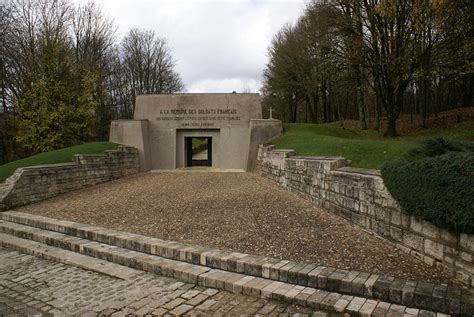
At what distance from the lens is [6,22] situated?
21.0m

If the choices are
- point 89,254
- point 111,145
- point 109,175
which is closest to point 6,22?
point 111,145

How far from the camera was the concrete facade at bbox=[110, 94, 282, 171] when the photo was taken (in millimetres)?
16062

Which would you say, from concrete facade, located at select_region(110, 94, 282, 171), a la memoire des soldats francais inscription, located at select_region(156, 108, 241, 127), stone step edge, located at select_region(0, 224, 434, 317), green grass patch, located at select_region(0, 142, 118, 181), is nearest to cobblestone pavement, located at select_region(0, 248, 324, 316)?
stone step edge, located at select_region(0, 224, 434, 317)

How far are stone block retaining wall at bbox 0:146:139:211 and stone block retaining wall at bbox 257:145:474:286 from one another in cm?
736

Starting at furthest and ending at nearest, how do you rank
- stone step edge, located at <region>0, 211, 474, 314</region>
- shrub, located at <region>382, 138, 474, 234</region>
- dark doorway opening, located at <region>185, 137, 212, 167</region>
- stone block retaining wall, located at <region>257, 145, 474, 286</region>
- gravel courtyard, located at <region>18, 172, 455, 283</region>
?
dark doorway opening, located at <region>185, 137, 212, 167</region>, gravel courtyard, located at <region>18, 172, 455, 283</region>, stone block retaining wall, located at <region>257, 145, 474, 286</region>, shrub, located at <region>382, 138, 474, 234</region>, stone step edge, located at <region>0, 211, 474, 314</region>

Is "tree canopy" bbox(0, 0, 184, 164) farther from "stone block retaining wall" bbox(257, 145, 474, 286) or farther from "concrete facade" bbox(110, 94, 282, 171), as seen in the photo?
"stone block retaining wall" bbox(257, 145, 474, 286)

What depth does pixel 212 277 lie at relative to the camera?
4.68 metres

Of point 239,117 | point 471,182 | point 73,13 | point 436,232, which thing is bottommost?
point 436,232

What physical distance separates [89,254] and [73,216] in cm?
257

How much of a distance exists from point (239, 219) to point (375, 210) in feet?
8.97

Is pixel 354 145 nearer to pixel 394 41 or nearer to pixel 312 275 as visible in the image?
pixel 312 275

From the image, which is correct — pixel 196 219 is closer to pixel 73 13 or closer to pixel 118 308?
pixel 118 308

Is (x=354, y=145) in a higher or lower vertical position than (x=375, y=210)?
higher

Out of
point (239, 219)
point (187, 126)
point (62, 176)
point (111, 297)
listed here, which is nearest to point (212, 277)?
point (111, 297)
